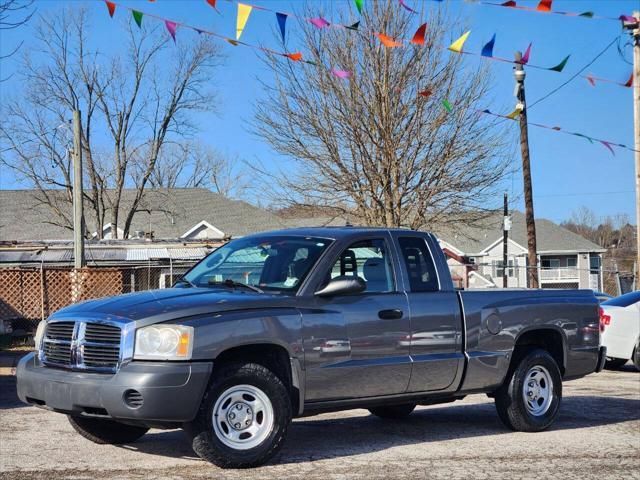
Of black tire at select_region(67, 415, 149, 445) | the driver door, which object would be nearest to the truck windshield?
the driver door

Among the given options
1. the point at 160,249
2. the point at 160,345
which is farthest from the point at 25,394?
the point at 160,249

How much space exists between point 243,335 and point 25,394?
1737 millimetres

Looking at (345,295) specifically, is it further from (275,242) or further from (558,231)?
(558,231)

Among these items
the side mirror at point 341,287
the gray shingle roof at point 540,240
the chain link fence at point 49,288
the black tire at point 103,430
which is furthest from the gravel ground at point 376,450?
the gray shingle roof at point 540,240

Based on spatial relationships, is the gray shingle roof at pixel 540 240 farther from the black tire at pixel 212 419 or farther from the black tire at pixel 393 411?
the black tire at pixel 212 419

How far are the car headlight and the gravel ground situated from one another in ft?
2.69

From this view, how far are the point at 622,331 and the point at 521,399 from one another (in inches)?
293

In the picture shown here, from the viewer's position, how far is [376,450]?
23.3 feet

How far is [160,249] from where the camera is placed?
29.5 m

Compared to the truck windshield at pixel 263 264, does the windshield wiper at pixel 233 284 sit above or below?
below

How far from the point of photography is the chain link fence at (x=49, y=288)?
827 inches

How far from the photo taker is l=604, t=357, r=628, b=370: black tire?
15242mm

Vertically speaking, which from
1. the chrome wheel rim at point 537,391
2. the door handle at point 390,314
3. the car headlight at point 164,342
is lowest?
the chrome wheel rim at point 537,391

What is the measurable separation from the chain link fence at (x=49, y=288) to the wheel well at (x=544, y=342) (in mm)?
13661
